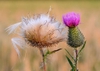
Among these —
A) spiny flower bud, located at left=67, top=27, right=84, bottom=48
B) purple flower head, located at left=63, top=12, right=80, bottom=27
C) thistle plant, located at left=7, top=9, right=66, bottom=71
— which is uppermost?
purple flower head, located at left=63, top=12, right=80, bottom=27

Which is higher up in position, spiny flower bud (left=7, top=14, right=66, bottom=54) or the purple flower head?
the purple flower head

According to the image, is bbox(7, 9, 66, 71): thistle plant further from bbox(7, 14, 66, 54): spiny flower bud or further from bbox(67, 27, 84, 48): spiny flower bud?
bbox(67, 27, 84, 48): spiny flower bud

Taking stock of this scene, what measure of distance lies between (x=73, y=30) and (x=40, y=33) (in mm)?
232

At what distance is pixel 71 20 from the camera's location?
6.79 feet

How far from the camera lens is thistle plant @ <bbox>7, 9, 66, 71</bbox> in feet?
6.72

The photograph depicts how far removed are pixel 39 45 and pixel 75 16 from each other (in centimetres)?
20

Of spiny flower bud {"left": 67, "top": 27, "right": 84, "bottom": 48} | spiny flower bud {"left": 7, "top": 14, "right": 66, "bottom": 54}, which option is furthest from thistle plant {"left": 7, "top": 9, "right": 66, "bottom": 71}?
spiny flower bud {"left": 67, "top": 27, "right": 84, "bottom": 48}

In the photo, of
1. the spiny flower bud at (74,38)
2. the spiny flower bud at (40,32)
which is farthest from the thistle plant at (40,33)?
the spiny flower bud at (74,38)

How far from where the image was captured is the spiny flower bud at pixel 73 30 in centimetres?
207

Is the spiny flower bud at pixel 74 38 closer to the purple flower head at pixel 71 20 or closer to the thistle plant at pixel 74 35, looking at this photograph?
the thistle plant at pixel 74 35

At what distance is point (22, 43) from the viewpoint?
2072 mm

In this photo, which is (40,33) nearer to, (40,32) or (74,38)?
(40,32)

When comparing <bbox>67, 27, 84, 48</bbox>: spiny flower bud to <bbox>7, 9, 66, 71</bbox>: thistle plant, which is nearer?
<bbox>7, 9, 66, 71</bbox>: thistle plant

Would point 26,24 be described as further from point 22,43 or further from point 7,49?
point 7,49
